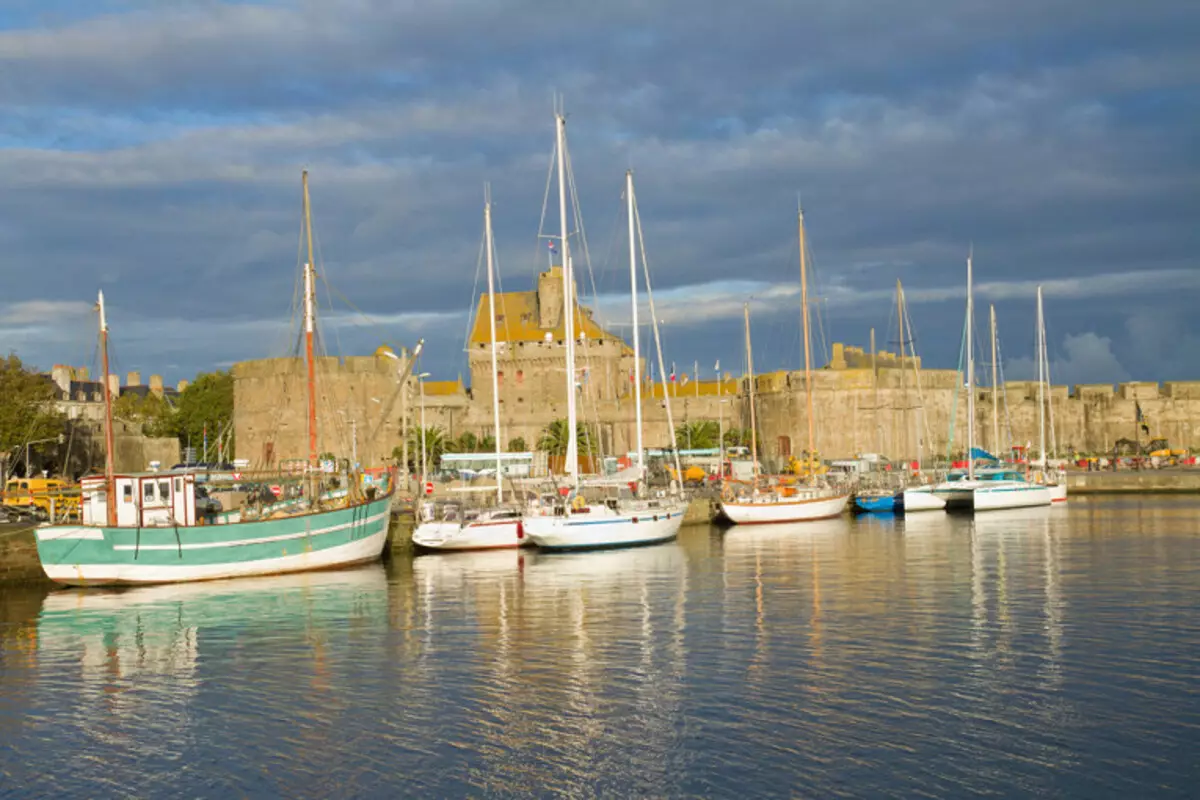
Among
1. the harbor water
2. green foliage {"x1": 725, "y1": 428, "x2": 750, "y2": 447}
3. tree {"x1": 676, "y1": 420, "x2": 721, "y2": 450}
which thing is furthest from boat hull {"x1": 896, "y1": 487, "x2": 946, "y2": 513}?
green foliage {"x1": 725, "y1": 428, "x2": 750, "y2": 447}

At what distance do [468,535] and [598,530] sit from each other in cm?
360

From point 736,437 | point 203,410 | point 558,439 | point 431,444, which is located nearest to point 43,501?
point 431,444

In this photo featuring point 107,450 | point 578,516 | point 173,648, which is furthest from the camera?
point 578,516

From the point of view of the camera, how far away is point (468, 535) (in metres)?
36.4

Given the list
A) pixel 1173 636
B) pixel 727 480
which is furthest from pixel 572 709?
pixel 727 480

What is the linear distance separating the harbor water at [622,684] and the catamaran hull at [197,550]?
2.03 feet

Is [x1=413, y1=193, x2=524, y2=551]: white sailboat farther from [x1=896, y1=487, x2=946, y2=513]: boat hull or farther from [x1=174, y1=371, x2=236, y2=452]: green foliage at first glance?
[x1=174, y1=371, x2=236, y2=452]: green foliage

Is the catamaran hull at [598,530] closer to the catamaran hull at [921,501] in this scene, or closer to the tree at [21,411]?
the catamaran hull at [921,501]

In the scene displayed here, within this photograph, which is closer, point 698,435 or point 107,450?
point 107,450

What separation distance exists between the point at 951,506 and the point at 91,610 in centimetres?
3353

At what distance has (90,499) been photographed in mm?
29391

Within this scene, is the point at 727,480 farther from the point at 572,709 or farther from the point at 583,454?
the point at 572,709

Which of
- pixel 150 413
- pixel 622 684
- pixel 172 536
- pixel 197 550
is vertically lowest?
pixel 622 684

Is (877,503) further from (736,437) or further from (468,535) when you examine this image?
(736,437)
